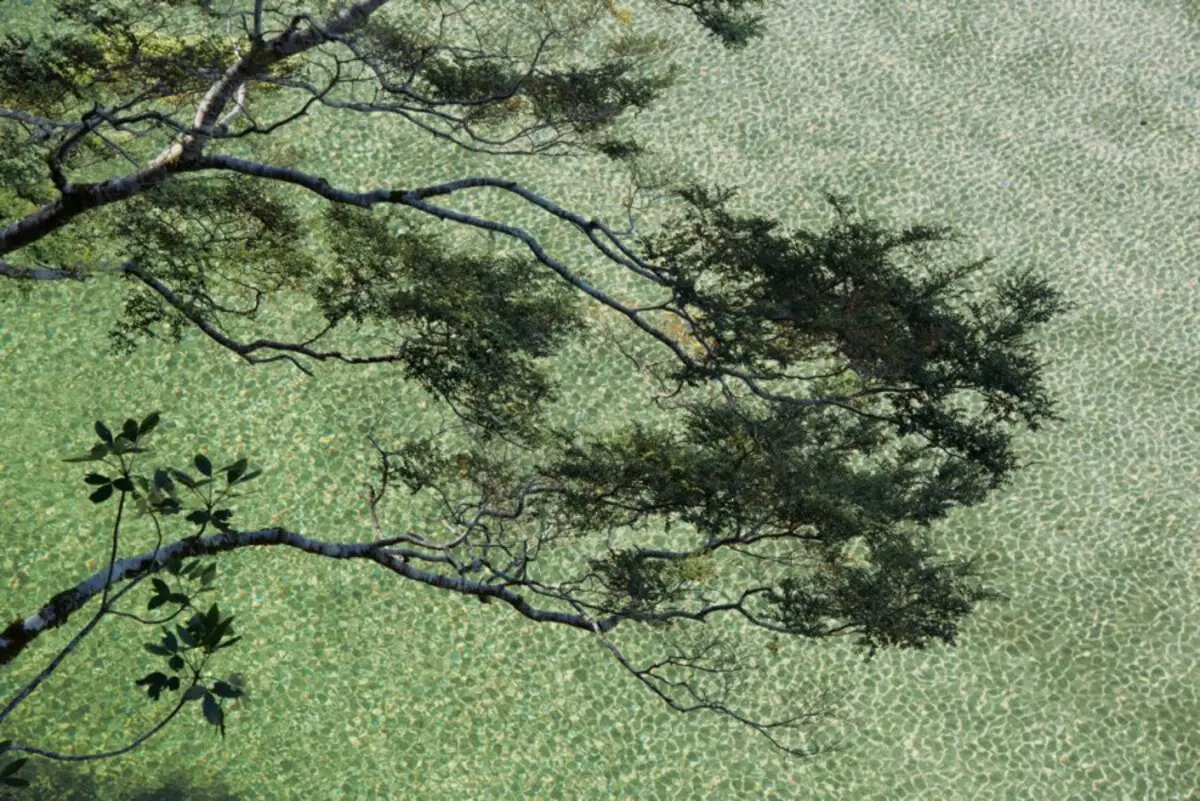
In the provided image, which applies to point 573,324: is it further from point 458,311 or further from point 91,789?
point 91,789

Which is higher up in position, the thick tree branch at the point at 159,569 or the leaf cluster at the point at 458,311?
the leaf cluster at the point at 458,311

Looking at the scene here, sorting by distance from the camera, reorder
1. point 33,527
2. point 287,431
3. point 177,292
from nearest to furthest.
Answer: point 177,292
point 33,527
point 287,431

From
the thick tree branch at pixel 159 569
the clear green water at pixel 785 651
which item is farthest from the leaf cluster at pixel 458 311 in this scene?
the clear green water at pixel 785 651

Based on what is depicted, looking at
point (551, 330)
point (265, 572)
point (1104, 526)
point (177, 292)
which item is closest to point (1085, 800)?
point (1104, 526)

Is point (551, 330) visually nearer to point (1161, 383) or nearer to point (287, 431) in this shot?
point (287, 431)

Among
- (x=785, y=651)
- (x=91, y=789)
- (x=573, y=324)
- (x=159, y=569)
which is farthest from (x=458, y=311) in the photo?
(x=785, y=651)

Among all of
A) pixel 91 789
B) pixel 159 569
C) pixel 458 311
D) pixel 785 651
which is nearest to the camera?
pixel 159 569

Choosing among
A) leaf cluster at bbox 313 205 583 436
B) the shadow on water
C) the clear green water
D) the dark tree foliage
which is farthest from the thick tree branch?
the clear green water

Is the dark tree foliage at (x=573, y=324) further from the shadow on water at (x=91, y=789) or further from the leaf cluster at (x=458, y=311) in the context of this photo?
the shadow on water at (x=91, y=789)
